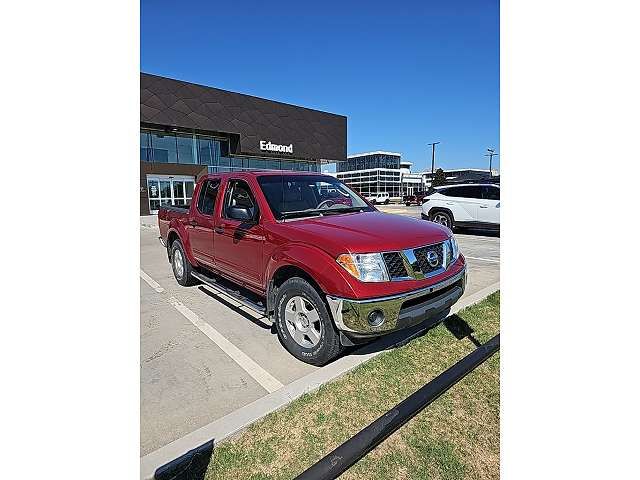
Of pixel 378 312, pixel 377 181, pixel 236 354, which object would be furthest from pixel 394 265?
pixel 377 181

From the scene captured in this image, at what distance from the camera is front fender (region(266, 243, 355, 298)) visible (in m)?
2.71

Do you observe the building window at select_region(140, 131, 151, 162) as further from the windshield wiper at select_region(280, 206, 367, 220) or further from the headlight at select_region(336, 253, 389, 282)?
the headlight at select_region(336, 253, 389, 282)

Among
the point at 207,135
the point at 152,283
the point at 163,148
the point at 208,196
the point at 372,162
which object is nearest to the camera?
the point at 208,196

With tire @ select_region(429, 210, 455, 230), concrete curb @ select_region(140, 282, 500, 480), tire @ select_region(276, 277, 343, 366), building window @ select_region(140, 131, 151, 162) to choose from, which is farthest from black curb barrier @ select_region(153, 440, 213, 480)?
building window @ select_region(140, 131, 151, 162)

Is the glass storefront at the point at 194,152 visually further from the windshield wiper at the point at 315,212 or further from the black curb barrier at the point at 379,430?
the black curb barrier at the point at 379,430

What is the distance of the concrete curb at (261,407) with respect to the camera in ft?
6.75

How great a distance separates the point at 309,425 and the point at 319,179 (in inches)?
111

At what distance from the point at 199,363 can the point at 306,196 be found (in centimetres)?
197

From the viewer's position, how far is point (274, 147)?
30.8m

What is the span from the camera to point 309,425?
229 centimetres

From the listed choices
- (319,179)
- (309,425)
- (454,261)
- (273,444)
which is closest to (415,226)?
(454,261)

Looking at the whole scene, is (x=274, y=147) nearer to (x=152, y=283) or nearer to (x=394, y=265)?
(x=152, y=283)
